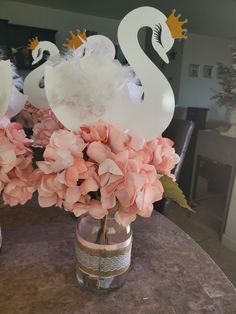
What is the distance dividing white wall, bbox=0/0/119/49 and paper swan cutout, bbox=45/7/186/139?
3.94m

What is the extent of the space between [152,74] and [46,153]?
26 cm

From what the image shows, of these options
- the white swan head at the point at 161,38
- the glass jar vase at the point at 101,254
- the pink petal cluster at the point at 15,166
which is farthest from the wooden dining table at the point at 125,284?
the white swan head at the point at 161,38

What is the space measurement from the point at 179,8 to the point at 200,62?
188 centimetres

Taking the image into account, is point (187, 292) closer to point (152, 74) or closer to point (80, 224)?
point (80, 224)

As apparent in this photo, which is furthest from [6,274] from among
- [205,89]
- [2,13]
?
[205,89]

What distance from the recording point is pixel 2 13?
3.99 metres

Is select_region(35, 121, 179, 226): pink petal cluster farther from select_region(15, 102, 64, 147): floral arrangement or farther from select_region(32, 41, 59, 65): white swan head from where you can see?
select_region(32, 41, 59, 65): white swan head

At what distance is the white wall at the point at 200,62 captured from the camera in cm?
532

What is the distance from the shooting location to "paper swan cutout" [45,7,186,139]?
20.0 inches

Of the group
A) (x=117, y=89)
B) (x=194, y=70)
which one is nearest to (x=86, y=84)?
(x=117, y=89)

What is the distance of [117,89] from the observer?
20.4 inches

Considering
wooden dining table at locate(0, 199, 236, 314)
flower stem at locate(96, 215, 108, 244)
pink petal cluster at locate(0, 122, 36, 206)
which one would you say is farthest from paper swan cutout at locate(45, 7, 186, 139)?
wooden dining table at locate(0, 199, 236, 314)

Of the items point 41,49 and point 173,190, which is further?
point 41,49

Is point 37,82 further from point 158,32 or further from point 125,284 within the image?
point 125,284
